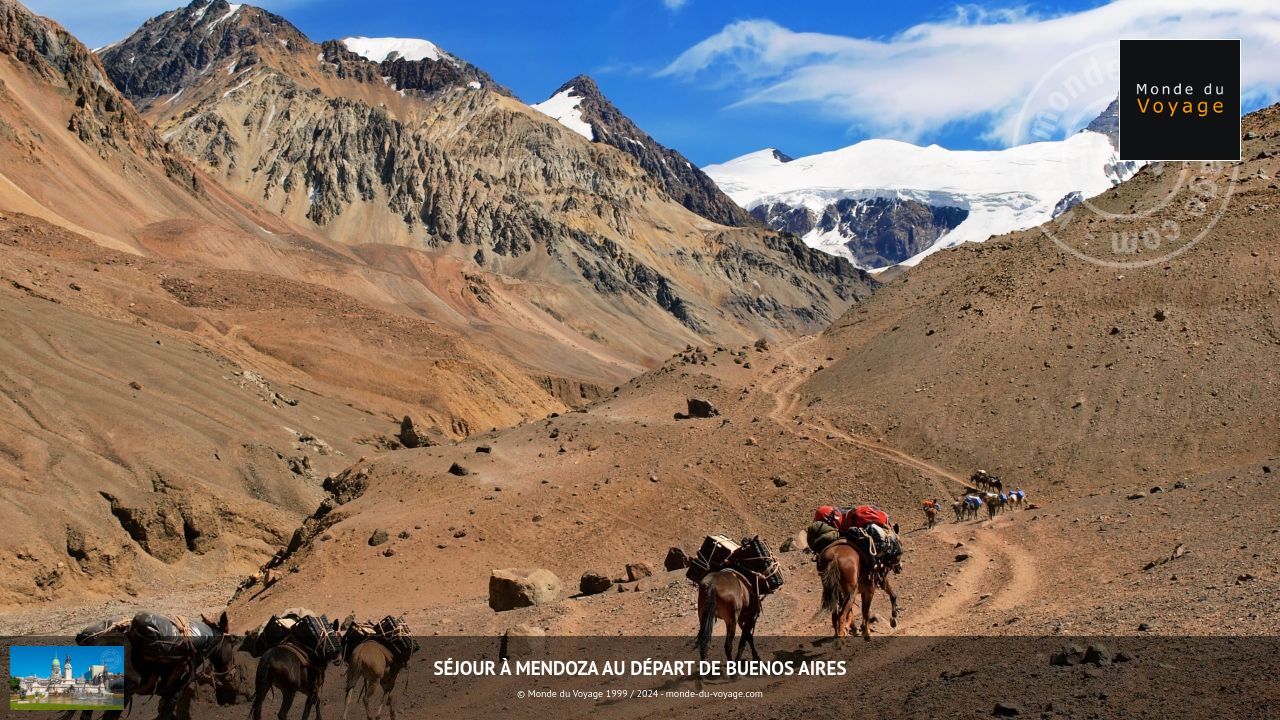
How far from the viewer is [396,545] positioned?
1091 inches

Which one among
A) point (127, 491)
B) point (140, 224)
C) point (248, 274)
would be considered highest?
point (140, 224)

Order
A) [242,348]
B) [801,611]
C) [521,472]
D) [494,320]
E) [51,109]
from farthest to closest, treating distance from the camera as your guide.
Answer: [494,320] → [51,109] → [242,348] → [521,472] → [801,611]

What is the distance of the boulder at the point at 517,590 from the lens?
2203 cm

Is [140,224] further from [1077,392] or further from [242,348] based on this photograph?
[1077,392]

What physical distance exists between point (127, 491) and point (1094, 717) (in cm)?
2987

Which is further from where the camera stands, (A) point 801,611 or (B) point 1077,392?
(B) point 1077,392

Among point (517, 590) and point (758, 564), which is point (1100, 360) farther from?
point (758, 564)

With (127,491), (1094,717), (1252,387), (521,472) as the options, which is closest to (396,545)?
(521,472)

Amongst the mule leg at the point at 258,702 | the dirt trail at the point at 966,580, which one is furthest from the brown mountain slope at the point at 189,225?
the mule leg at the point at 258,702

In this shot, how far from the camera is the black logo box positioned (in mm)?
32250

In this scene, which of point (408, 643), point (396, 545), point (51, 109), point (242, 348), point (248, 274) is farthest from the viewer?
point (51, 109)

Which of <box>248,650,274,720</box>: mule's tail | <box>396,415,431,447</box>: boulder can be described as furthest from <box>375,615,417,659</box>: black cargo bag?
<box>396,415,431,447</box>: boulder

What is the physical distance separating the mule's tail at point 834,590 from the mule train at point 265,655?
5.70 m

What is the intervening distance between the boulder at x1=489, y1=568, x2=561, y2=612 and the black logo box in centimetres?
2166
